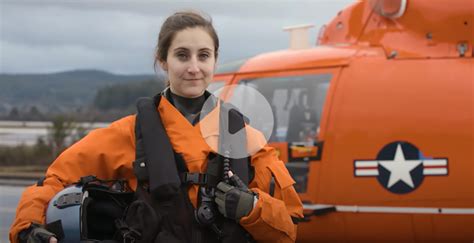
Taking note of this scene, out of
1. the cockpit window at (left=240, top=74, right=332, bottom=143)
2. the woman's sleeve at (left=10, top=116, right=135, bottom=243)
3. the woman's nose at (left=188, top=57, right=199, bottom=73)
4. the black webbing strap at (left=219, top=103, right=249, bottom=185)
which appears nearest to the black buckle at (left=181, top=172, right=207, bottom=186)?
the black webbing strap at (left=219, top=103, right=249, bottom=185)

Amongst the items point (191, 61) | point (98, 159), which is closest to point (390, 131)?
point (191, 61)

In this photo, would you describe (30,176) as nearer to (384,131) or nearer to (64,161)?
(384,131)

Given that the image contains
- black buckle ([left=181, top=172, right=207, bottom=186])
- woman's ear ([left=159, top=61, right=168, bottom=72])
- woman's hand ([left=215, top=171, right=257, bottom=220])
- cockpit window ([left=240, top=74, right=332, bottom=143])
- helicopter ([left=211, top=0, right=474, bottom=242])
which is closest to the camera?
woman's hand ([left=215, top=171, right=257, bottom=220])

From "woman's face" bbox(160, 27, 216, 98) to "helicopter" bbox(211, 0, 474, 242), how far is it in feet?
9.15

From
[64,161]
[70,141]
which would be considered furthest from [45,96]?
[64,161]

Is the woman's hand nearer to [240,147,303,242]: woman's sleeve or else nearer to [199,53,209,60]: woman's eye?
[240,147,303,242]: woman's sleeve

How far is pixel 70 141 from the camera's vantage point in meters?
21.0

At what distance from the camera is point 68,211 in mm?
2230

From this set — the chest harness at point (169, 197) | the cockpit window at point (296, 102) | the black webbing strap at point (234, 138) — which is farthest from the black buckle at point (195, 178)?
the cockpit window at point (296, 102)

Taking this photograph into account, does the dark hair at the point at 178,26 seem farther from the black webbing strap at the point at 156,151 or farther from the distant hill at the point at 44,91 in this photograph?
the distant hill at the point at 44,91

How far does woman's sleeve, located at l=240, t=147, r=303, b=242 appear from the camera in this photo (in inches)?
86.5

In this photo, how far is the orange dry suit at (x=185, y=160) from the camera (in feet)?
7.32

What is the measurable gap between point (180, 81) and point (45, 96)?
52279mm

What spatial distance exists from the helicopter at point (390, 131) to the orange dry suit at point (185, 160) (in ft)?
8.60
